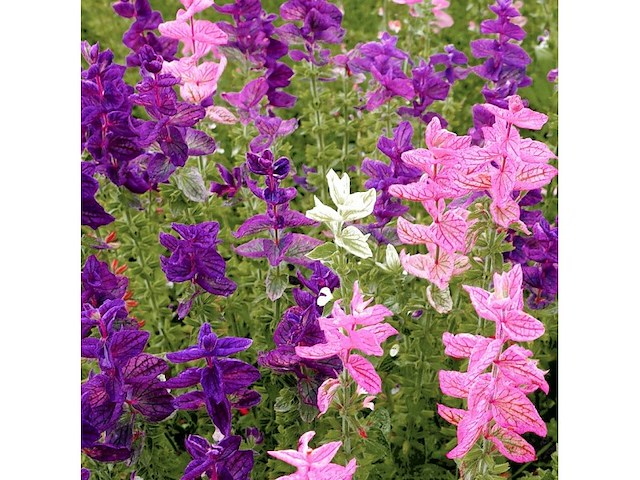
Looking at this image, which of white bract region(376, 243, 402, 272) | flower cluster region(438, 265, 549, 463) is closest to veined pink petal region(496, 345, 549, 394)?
flower cluster region(438, 265, 549, 463)

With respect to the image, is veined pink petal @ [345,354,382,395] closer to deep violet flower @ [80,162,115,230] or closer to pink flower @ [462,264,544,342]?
pink flower @ [462,264,544,342]

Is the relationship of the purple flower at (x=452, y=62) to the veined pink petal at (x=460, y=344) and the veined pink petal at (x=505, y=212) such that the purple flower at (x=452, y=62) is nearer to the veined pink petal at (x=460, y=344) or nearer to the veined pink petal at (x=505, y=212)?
the veined pink petal at (x=505, y=212)

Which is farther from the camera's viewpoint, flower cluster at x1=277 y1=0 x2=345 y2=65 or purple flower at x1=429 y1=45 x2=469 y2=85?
purple flower at x1=429 y1=45 x2=469 y2=85

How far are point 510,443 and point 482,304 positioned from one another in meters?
0.19

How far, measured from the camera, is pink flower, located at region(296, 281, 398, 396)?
1.08 m

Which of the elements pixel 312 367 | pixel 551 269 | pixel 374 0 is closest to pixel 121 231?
pixel 312 367

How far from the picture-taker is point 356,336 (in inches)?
42.9

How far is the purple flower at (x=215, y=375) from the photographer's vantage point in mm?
1134

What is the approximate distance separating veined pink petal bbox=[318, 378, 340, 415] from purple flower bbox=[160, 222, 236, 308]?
0.26 meters

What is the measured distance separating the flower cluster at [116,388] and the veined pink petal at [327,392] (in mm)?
213

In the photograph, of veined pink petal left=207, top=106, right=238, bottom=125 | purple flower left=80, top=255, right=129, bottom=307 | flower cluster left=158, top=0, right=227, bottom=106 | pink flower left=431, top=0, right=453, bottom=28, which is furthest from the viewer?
pink flower left=431, top=0, right=453, bottom=28

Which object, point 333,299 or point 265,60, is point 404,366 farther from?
point 265,60

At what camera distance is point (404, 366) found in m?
1.60

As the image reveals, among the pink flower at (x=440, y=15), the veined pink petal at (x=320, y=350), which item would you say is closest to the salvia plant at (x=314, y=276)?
the veined pink petal at (x=320, y=350)
